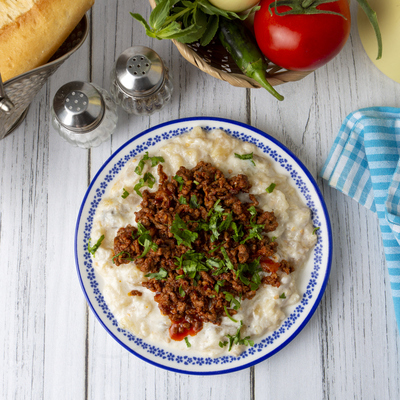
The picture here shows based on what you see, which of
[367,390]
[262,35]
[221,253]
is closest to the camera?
[262,35]

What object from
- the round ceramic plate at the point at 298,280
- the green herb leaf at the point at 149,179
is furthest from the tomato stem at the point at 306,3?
the green herb leaf at the point at 149,179

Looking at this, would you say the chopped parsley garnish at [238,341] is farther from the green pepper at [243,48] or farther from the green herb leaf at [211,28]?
the green herb leaf at [211,28]

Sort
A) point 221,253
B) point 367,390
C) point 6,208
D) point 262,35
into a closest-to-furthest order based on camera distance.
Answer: point 262,35 → point 221,253 → point 367,390 → point 6,208

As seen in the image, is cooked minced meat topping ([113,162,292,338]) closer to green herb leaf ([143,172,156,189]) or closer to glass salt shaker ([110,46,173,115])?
green herb leaf ([143,172,156,189])

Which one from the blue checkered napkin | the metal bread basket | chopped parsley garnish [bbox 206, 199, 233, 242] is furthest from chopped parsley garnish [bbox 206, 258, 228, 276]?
the metal bread basket

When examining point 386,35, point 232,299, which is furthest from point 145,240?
point 386,35

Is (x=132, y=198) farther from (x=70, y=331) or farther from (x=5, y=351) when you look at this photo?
(x=5, y=351)

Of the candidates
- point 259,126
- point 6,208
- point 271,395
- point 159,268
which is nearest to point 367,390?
point 271,395
